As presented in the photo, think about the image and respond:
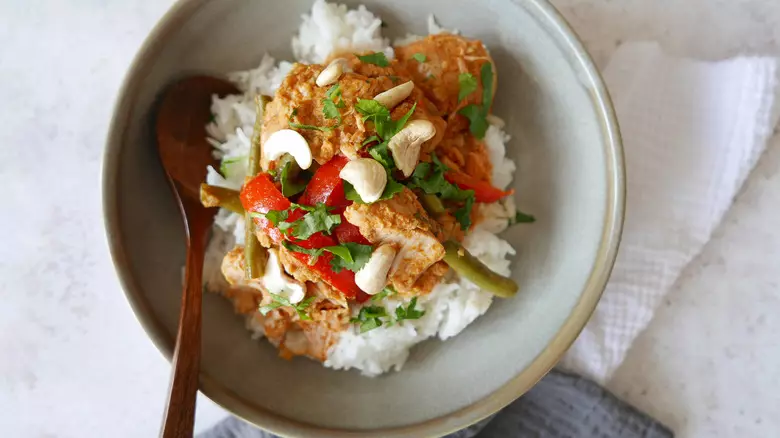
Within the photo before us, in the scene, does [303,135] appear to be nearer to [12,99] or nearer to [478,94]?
[478,94]

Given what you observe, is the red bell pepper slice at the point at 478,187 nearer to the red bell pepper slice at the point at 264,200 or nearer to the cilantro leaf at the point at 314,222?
the cilantro leaf at the point at 314,222

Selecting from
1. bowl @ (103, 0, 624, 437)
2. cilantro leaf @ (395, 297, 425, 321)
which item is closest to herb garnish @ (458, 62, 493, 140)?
bowl @ (103, 0, 624, 437)

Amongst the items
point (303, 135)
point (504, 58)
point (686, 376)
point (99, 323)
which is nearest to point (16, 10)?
point (99, 323)

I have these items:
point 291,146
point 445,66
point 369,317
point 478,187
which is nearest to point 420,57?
point 445,66

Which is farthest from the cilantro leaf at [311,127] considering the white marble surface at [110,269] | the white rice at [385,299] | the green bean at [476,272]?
the white marble surface at [110,269]

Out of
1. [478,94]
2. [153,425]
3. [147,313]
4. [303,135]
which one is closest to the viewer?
[303,135]

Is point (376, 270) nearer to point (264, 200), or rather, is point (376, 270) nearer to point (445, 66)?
point (264, 200)
